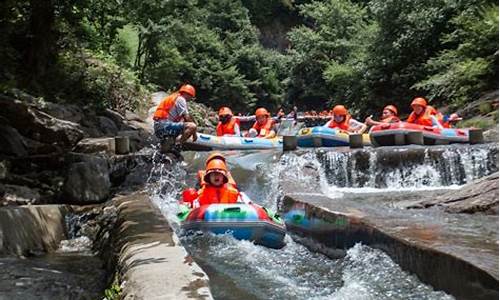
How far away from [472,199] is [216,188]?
11.3 ft

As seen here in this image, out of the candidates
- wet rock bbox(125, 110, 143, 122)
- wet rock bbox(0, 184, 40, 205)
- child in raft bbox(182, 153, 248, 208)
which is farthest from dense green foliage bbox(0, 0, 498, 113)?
child in raft bbox(182, 153, 248, 208)

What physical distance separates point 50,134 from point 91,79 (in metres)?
7.36

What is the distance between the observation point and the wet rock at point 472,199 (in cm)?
670

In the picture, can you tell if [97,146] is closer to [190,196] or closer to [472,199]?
[190,196]

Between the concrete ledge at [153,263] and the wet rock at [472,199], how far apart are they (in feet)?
11.8

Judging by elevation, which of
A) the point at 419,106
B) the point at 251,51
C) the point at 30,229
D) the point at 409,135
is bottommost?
the point at 30,229

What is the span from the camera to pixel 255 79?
36344mm

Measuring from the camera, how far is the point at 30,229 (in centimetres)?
686

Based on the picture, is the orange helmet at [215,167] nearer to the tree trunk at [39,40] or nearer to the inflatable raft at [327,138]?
the inflatable raft at [327,138]

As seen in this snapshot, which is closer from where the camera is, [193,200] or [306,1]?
[193,200]

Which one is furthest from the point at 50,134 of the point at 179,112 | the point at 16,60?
the point at 16,60

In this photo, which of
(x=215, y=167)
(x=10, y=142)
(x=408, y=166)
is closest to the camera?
(x=215, y=167)

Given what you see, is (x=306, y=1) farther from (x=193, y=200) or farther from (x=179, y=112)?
(x=193, y=200)

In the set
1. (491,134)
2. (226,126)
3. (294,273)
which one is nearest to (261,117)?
(226,126)
